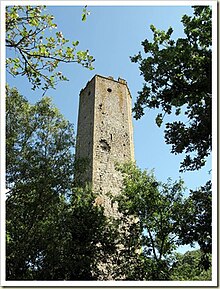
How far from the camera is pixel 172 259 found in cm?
1203

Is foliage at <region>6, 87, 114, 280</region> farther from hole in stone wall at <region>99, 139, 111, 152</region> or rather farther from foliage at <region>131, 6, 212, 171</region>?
hole in stone wall at <region>99, 139, 111, 152</region>

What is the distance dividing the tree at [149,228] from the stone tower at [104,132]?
421 centimetres

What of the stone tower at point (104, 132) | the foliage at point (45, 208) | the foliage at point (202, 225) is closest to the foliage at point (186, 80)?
the foliage at point (202, 225)

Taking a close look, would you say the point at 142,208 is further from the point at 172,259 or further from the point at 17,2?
the point at 17,2

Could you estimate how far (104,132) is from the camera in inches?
762

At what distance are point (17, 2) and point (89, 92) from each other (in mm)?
15643

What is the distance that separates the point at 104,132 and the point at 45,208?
31.0 ft

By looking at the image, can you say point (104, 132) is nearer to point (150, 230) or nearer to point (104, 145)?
point (104, 145)

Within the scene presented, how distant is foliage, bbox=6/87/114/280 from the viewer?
998cm

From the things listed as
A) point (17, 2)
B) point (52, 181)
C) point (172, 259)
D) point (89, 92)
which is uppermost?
point (89, 92)

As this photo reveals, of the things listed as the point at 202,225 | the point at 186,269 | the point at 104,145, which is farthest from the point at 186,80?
the point at 104,145

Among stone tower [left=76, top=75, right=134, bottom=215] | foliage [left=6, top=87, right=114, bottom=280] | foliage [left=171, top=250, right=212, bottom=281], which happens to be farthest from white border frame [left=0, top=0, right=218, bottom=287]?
stone tower [left=76, top=75, right=134, bottom=215]

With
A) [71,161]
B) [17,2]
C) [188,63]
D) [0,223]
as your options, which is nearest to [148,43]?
[188,63]

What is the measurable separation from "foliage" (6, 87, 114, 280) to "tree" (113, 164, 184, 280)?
0.80 meters
